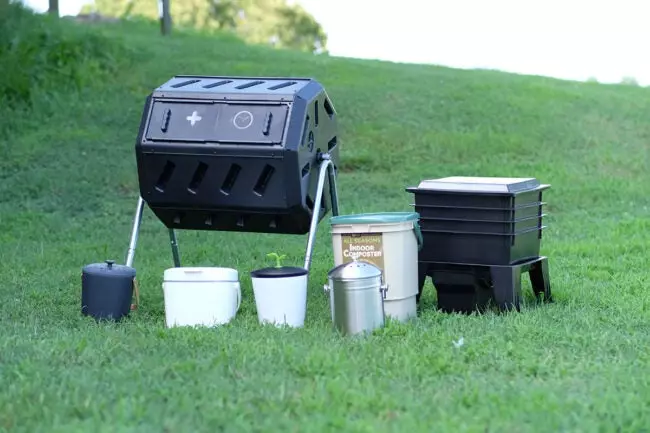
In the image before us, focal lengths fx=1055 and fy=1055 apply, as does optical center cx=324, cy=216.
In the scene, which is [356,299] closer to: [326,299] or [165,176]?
[326,299]

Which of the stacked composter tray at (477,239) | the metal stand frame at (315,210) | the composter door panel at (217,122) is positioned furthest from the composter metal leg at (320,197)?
the stacked composter tray at (477,239)

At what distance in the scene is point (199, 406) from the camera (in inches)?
155

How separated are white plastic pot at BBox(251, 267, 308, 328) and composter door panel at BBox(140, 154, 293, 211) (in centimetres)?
58

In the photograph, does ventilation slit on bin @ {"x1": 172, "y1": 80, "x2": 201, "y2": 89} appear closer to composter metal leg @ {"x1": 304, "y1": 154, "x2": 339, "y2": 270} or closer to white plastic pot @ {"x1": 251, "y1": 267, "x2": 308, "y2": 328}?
composter metal leg @ {"x1": 304, "y1": 154, "x2": 339, "y2": 270}

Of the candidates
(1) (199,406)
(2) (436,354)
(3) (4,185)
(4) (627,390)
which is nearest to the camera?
(1) (199,406)

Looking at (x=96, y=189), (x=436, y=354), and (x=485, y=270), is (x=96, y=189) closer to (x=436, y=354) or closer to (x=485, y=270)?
(x=485, y=270)

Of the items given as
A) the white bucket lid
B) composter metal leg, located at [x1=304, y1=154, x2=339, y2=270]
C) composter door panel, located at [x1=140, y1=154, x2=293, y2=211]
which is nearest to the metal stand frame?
composter metal leg, located at [x1=304, y1=154, x2=339, y2=270]

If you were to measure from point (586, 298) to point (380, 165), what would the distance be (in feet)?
25.3

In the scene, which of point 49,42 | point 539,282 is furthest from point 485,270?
point 49,42

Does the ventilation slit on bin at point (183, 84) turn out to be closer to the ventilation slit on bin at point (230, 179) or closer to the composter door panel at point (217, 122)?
the composter door panel at point (217, 122)

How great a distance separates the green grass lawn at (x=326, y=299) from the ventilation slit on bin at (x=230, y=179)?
0.73 meters

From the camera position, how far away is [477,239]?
6.12 m

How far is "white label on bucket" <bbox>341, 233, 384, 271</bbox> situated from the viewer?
5797 millimetres

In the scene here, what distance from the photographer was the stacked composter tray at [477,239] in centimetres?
603
